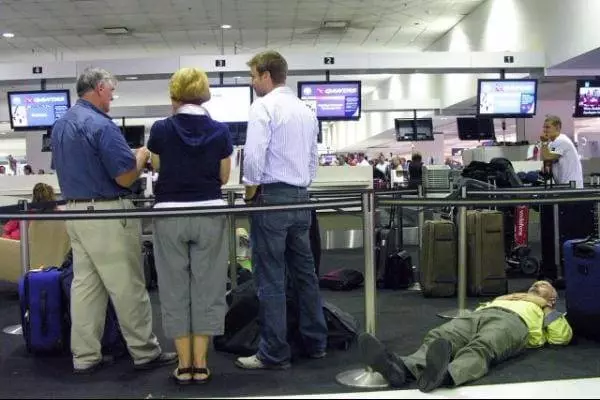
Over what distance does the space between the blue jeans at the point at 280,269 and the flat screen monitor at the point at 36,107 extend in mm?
8055

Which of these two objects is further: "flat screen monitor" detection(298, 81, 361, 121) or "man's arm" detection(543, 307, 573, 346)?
"flat screen monitor" detection(298, 81, 361, 121)

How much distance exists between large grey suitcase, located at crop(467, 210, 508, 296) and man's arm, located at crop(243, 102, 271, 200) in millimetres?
2774

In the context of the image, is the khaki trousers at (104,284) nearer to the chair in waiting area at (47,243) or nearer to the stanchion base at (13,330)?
the stanchion base at (13,330)

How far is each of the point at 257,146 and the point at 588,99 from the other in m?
9.62

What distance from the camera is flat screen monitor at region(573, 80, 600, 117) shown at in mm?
11546

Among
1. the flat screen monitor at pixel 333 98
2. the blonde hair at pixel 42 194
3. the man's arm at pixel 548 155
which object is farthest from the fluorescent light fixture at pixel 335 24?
the blonde hair at pixel 42 194

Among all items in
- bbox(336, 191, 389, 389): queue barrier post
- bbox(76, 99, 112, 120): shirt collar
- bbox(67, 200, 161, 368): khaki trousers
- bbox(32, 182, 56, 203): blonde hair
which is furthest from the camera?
bbox(32, 182, 56, 203): blonde hair

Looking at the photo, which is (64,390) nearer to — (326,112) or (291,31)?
(326,112)

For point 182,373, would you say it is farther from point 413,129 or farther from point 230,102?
point 413,129

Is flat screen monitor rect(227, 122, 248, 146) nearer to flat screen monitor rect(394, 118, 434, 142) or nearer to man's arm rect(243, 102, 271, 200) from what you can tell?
man's arm rect(243, 102, 271, 200)

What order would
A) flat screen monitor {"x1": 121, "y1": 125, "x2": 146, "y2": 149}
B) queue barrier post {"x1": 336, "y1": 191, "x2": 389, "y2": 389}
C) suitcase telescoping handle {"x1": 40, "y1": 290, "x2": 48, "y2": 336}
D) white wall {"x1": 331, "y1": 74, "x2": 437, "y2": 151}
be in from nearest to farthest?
queue barrier post {"x1": 336, "y1": 191, "x2": 389, "y2": 389}, suitcase telescoping handle {"x1": 40, "y1": 290, "x2": 48, "y2": 336}, flat screen monitor {"x1": 121, "y1": 125, "x2": 146, "y2": 149}, white wall {"x1": 331, "y1": 74, "x2": 437, "y2": 151}

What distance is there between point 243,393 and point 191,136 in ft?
4.17

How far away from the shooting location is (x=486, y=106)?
1139 centimetres

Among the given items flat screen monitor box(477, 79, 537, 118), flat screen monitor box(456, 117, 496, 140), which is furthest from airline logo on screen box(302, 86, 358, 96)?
flat screen monitor box(456, 117, 496, 140)
